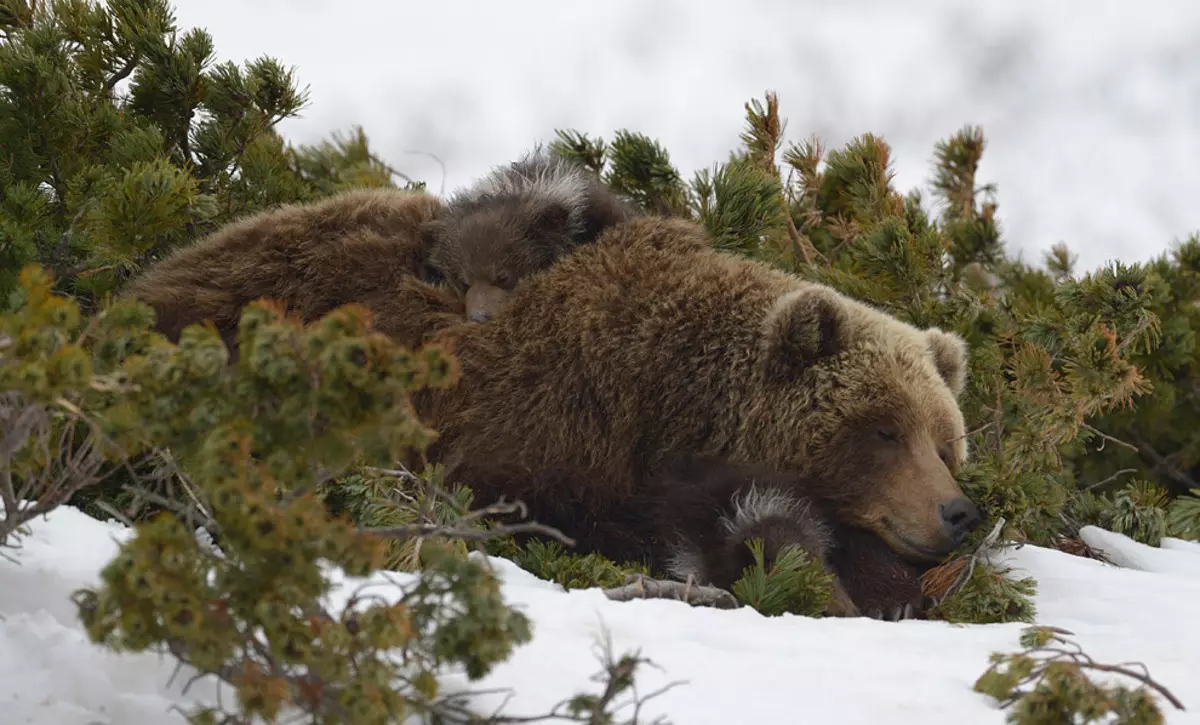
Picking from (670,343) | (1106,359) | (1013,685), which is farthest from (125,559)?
(1106,359)

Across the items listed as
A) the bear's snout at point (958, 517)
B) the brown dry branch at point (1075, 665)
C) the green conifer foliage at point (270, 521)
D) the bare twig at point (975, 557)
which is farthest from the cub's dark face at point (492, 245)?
the green conifer foliage at point (270, 521)

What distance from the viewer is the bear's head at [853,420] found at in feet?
16.7

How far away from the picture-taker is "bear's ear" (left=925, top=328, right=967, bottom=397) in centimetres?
584

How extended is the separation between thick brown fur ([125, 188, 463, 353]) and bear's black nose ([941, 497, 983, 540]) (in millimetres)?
2330

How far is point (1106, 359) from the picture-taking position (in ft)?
17.5

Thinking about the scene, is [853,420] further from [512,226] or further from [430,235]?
[430,235]

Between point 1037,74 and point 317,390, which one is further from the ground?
point 1037,74

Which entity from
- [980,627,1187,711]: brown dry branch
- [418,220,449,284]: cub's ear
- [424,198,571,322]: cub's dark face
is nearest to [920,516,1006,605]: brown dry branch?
[980,627,1187,711]: brown dry branch

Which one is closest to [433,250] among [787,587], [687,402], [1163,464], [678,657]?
[687,402]

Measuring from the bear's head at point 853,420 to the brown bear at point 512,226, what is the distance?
3.69 feet

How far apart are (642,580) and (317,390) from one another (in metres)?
1.98

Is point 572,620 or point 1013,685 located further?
point 572,620

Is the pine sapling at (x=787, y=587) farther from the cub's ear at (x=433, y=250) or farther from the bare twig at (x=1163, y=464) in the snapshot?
the bare twig at (x=1163, y=464)

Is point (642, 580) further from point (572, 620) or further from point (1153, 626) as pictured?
point (1153, 626)
